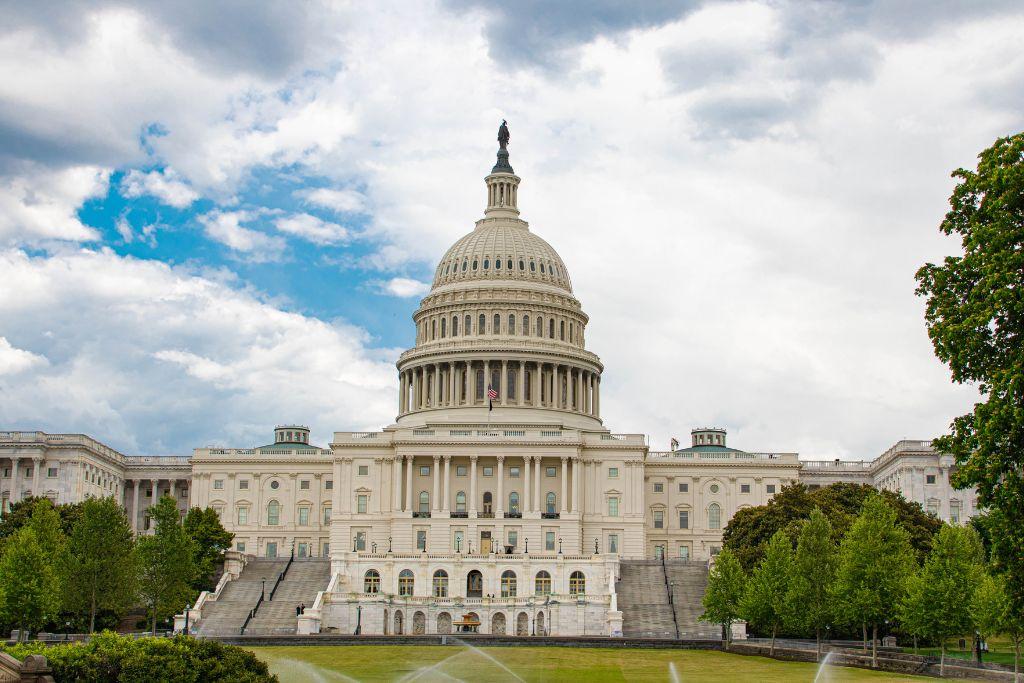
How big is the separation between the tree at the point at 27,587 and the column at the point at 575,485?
68.0 metres

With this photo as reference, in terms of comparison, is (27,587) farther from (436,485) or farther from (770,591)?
(436,485)

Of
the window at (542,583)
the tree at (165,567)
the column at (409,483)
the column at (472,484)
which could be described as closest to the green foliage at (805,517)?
the window at (542,583)

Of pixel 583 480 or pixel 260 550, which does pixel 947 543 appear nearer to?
pixel 583 480

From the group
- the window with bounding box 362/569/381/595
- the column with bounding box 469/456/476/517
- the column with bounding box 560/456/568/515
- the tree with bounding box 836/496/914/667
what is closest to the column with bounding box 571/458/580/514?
the column with bounding box 560/456/568/515

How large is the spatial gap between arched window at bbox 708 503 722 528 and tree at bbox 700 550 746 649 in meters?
59.9

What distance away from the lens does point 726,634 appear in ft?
320

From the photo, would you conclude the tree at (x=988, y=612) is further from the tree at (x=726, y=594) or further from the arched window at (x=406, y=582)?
the arched window at (x=406, y=582)

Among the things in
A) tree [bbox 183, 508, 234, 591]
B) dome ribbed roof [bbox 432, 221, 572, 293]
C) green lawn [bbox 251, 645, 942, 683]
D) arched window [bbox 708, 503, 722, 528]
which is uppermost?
dome ribbed roof [bbox 432, 221, 572, 293]

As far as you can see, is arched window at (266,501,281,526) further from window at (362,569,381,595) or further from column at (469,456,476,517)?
window at (362,569,381,595)

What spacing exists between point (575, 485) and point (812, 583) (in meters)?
59.2

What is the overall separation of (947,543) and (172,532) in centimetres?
5275

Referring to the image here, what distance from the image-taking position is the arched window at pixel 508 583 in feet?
403

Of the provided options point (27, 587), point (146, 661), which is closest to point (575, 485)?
point (27, 587)

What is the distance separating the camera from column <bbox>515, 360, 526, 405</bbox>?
6329 inches
